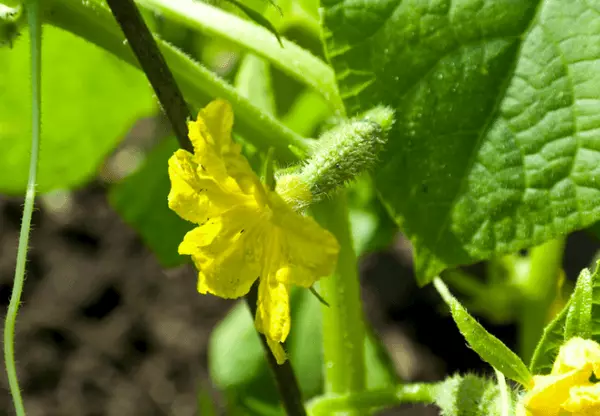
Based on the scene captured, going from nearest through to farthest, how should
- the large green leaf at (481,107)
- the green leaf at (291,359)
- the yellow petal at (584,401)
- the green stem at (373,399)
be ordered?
the yellow petal at (584,401) < the large green leaf at (481,107) < the green stem at (373,399) < the green leaf at (291,359)

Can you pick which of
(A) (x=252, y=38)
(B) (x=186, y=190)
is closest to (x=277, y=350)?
(B) (x=186, y=190)

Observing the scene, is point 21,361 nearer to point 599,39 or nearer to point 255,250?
point 255,250

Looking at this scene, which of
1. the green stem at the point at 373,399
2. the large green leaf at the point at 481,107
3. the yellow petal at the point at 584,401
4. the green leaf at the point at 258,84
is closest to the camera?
the yellow petal at the point at 584,401

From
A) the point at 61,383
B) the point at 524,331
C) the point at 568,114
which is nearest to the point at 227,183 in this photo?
the point at 568,114

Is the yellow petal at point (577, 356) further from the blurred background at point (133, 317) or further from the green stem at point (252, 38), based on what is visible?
the blurred background at point (133, 317)

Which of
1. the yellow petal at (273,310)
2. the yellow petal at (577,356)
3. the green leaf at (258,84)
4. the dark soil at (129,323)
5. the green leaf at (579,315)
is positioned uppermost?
the green leaf at (258,84)

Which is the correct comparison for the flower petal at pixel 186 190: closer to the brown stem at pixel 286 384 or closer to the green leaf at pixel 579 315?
the brown stem at pixel 286 384

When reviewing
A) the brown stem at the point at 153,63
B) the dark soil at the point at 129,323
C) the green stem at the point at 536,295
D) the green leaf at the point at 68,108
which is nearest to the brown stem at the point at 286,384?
the brown stem at the point at 153,63

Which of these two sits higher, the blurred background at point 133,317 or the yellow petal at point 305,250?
the yellow petal at point 305,250

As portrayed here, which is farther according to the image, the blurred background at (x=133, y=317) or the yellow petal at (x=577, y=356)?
the blurred background at (x=133, y=317)
